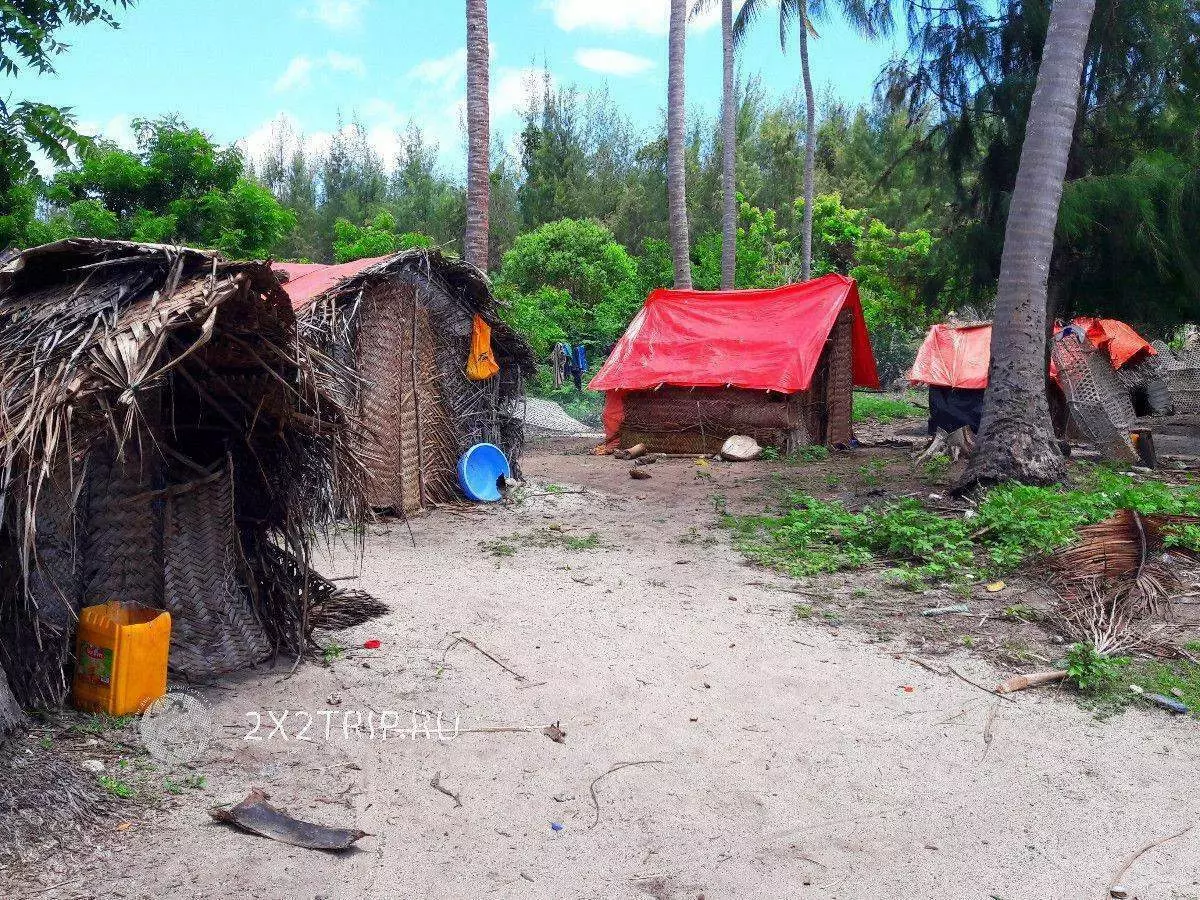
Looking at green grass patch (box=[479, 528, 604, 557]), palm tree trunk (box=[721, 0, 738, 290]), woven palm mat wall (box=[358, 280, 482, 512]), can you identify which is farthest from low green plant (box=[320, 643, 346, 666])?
palm tree trunk (box=[721, 0, 738, 290])

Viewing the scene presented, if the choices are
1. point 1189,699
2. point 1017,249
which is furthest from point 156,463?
point 1017,249

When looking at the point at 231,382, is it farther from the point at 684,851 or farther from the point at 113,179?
the point at 113,179

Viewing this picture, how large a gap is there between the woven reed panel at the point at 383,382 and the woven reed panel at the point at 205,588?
419 cm

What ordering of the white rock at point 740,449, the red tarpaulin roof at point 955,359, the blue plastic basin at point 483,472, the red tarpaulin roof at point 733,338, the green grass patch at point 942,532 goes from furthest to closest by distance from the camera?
the red tarpaulin roof at point 955,359 < the red tarpaulin roof at point 733,338 < the white rock at point 740,449 < the blue plastic basin at point 483,472 < the green grass patch at point 942,532

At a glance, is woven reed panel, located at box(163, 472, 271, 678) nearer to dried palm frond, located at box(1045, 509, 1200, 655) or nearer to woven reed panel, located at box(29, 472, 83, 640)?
woven reed panel, located at box(29, 472, 83, 640)

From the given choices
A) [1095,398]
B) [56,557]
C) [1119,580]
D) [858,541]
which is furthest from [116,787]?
[1095,398]

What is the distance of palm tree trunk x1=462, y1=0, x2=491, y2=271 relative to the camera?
12023mm

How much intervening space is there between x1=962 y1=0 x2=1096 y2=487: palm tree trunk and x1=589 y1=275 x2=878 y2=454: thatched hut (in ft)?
16.8

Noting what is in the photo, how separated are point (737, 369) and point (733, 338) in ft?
2.59

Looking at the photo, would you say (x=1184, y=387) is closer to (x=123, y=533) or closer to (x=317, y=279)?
(x=317, y=279)

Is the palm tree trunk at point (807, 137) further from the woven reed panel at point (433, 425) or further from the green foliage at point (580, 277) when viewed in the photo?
the woven reed panel at point (433, 425)

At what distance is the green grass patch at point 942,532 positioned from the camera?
681cm

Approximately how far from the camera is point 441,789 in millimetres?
3648

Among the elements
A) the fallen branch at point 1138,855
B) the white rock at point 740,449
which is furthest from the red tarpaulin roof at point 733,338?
the fallen branch at point 1138,855
